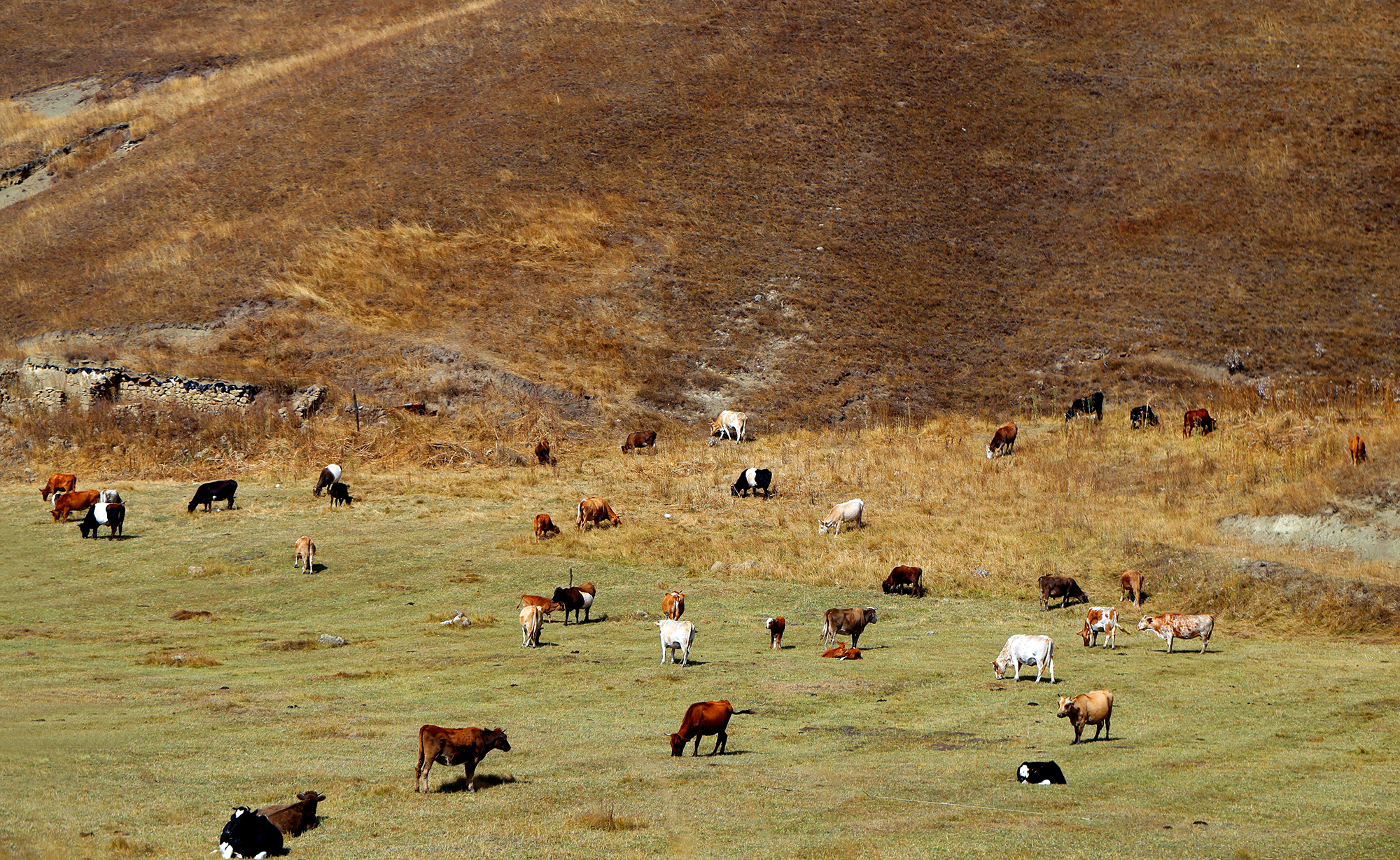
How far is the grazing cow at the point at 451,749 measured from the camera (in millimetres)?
15078

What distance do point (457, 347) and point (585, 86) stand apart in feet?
89.3

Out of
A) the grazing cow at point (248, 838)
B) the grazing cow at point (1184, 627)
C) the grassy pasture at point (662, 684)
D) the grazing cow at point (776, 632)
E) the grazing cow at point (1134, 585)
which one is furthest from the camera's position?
the grazing cow at point (1134, 585)

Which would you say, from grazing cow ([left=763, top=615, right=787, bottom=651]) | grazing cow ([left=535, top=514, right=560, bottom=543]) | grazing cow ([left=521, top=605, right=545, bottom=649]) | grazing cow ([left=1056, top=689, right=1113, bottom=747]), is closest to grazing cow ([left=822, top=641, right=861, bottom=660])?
grazing cow ([left=763, top=615, right=787, bottom=651])

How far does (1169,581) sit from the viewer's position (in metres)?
30.5

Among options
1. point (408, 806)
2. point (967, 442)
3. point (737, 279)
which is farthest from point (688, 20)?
point (408, 806)

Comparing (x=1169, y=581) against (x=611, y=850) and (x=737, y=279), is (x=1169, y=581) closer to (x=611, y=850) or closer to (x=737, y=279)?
(x=611, y=850)

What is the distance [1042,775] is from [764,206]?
56.7 metres

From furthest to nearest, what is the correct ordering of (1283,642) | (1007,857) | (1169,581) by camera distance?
(1169,581), (1283,642), (1007,857)

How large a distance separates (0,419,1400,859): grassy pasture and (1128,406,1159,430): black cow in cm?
591

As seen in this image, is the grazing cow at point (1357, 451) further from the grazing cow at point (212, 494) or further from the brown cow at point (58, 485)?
the brown cow at point (58, 485)

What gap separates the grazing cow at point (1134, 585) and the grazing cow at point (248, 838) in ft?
73.5

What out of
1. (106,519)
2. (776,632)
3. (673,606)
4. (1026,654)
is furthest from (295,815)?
(106,519)

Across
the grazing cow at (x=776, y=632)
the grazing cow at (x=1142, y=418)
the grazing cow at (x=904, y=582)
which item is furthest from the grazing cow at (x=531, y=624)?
the grazing cow at (x=1142, y=418)

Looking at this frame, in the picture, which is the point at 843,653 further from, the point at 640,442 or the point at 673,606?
the point at 640,442
